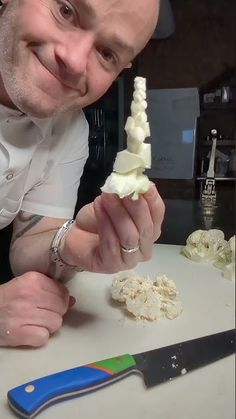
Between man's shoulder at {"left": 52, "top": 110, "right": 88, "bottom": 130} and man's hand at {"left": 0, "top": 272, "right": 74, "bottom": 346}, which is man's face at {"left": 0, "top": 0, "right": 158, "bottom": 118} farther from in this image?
man's hand at {"left": 0, "top": 272, "right": 74, "bottom": 346}

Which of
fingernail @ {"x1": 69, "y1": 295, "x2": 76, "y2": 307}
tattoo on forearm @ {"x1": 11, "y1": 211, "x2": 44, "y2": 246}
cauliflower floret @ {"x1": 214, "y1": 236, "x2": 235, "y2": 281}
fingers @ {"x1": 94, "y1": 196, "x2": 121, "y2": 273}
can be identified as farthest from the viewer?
tattoo on forearm @ {"x1": 11, "y1": 211, "x2": 44, "y2": 246}

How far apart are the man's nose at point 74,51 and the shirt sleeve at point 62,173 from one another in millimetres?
75

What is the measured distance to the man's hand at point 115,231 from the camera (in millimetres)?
420

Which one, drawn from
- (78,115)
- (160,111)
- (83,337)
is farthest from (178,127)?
(83,337)

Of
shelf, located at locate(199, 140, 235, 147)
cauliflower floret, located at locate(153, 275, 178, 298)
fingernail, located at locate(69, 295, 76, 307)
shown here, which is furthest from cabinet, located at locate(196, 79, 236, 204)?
fingernail, located at locate(69, 295, 76, 307)

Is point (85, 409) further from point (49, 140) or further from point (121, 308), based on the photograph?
point (49, 140)

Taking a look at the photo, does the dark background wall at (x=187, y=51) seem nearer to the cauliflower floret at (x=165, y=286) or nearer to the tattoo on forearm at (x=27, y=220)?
the cauliflower floret at (x=165, y=286)

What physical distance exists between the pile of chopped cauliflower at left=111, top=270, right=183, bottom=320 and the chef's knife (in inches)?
2.1

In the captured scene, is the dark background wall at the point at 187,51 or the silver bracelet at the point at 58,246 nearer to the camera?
the dark background wall at the point at 187,51

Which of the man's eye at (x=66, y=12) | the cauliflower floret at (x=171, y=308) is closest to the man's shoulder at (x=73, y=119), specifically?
the man's eye at (x=66, y=12)

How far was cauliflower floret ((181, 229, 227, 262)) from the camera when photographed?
0.46 metres

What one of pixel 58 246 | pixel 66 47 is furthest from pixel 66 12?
pixel 58 246

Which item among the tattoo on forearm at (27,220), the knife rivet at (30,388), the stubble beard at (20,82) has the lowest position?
the knife rivet at (30,388)

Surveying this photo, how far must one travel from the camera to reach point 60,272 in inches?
22.7
